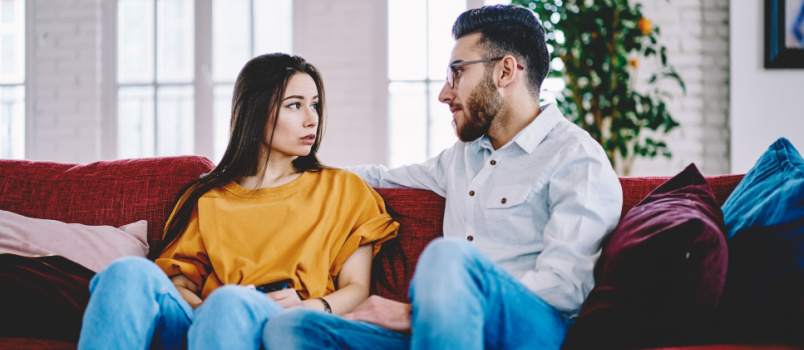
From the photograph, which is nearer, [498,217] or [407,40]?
→ [498,217]

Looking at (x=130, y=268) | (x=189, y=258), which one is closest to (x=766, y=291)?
(x=130, y=268)

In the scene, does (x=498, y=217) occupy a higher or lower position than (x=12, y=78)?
lower

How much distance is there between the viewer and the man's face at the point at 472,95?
61.5 inches

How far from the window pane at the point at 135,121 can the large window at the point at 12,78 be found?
2.18ft

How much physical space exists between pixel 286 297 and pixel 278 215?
265mm

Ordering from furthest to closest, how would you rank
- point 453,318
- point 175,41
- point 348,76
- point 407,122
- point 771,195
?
point 175,41, point 407,122, point 348,76, point 771,195, point 453,318

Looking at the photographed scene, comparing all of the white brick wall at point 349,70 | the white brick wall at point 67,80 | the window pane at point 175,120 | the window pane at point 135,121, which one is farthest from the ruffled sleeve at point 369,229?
the white brick wall at point 67,80

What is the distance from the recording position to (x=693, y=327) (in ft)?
3.51

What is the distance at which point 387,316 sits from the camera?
114 cm

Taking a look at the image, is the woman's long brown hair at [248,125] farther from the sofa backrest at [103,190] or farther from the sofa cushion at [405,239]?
the sofa cushion at [405,239]

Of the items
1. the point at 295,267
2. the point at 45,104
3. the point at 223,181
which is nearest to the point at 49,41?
the point at 45,104

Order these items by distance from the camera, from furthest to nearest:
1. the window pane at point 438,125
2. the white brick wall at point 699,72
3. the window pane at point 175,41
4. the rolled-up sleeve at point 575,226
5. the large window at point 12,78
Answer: the large window at point 12,78 → the window pane at point 175,41 → the window pane at point 438,125 → the white brick wall at point 699,72 → the rolled-up sleeve at point 575,226

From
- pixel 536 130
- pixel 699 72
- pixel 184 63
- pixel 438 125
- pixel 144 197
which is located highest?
pixel 184 63

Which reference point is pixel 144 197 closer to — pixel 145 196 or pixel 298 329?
pixel 145 196
